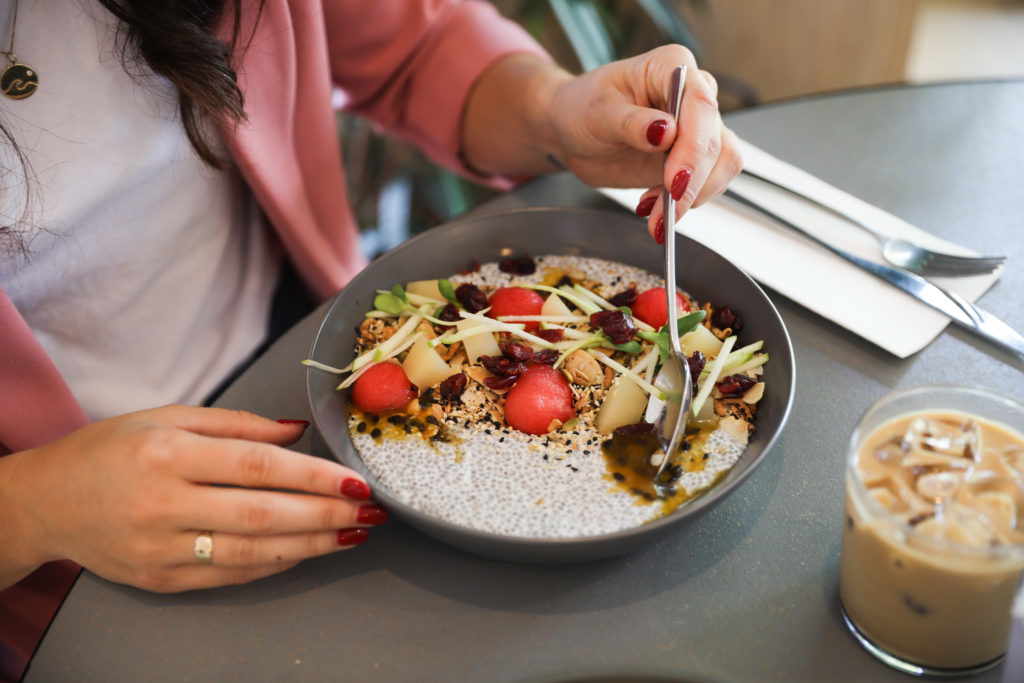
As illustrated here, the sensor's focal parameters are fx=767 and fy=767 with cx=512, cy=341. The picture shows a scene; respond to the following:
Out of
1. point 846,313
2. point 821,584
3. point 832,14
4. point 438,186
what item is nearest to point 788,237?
point 846,313

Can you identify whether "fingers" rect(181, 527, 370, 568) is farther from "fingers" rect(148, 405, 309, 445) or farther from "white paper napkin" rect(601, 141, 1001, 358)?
"white paper napkin" rect(601, 141, 1001, 358)

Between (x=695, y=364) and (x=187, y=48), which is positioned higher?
(x=187, y=48)

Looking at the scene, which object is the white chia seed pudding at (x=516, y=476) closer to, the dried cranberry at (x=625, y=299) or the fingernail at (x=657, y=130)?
the dried cranberry at (x=625, y=299)

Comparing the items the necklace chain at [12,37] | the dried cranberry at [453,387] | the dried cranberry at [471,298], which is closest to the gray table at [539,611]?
the dried cranberry at [453,387]

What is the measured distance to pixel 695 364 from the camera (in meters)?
0.83

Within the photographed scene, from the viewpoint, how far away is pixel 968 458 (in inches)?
24.0

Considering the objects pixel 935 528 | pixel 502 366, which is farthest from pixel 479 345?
pixel 935 528

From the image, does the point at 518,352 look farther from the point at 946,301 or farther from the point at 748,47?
the point at 748,47

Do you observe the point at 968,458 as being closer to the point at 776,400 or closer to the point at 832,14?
the point at 776,400

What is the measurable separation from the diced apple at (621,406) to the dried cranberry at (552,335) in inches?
4.2

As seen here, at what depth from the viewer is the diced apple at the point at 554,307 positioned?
930 millimetres

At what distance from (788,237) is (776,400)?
0.39 metres

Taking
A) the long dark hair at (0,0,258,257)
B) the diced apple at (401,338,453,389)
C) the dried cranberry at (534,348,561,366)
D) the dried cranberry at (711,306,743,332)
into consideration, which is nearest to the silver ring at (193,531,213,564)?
the diced apple at (401,338,453,389)

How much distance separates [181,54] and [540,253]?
513 millimetres
